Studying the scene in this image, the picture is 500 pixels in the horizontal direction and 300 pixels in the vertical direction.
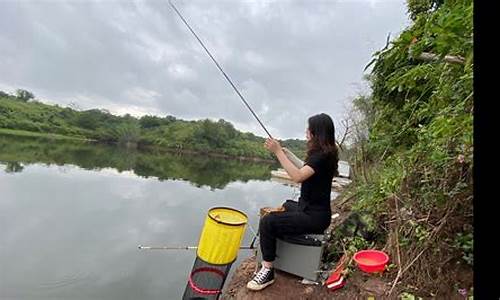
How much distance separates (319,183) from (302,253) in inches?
27.0

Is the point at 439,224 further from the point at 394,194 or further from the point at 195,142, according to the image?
the point at 195,142

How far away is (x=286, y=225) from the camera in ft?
10.3

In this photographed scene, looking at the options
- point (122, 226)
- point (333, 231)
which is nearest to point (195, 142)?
point (122, 226)

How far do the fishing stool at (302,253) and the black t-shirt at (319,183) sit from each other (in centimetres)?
28

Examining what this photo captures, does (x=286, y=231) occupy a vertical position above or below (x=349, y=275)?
above

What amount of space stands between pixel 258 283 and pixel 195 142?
52435 millimetres

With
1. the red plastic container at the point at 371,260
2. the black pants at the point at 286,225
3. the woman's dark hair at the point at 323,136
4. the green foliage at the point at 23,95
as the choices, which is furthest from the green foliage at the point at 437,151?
the green foliage at the point at 23,95

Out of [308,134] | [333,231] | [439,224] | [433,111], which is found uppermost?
[433,111]

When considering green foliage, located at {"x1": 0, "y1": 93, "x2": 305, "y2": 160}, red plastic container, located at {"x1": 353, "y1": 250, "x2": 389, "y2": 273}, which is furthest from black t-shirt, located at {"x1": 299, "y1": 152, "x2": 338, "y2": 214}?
green foliage, located at {"x1": 0, "y1": 93, "x2": 305, "y2": 160}

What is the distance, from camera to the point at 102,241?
793 cm

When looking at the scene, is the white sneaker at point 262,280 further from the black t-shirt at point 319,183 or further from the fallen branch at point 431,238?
the fallen branch at point 431,238

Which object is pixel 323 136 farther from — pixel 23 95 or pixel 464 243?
pixel 23 95

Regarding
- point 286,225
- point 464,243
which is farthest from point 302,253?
point 464,243

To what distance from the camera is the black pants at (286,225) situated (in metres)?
3.13
